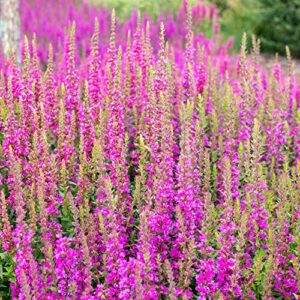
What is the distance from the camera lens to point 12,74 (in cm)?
393

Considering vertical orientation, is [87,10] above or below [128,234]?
above

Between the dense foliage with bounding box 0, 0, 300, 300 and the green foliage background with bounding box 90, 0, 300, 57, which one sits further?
the green foliage background with bounding box 90, 0, 300, 57

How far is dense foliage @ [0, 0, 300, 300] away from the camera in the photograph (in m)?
2.63

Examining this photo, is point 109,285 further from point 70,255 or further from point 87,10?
point 87,10

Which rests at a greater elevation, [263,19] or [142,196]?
[263,19]

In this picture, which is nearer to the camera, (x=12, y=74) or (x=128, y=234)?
(x=128, y=234)

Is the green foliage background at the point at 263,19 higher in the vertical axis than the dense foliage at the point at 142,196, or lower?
higher

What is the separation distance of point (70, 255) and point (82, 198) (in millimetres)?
568

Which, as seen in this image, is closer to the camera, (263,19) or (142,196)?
(142,196)

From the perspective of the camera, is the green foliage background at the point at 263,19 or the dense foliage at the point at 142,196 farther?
the green foliage background at the point at 263,19

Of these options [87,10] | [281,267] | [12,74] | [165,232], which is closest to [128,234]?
[165,232]

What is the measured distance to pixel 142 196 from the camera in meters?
3.30

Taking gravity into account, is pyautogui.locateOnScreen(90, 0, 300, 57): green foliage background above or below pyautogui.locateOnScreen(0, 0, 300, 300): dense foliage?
above

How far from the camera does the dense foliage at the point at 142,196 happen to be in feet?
8.63
